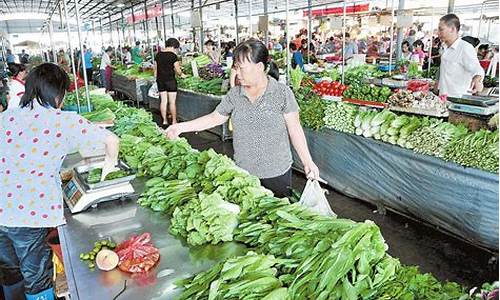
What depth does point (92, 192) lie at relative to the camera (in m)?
2.39

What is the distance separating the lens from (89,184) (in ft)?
7.96

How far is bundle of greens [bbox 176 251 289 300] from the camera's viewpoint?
1.40 metres

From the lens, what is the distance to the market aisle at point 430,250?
3.43m

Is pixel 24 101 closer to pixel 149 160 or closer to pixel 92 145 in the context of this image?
pixel 92 145

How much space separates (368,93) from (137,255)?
159 inches

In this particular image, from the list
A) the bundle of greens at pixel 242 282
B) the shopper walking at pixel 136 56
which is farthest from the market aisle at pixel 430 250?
the shopper walking at pixel 136 56

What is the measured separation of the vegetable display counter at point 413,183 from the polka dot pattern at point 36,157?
9.80 ft

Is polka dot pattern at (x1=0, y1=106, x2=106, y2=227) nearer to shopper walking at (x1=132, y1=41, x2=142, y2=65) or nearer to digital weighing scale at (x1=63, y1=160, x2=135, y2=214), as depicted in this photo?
digital weighing scale at (x1=63, y1=160, x2=135, y2=214)

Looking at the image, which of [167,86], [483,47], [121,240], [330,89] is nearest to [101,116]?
[121,240]

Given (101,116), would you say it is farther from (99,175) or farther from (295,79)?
(295,79)

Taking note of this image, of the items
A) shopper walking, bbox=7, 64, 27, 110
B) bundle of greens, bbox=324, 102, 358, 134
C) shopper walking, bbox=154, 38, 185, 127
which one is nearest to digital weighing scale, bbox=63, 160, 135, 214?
bundle of greens, bbox=324, 102, 358, 134

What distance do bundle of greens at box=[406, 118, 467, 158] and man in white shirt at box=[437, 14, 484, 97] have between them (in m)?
1.22

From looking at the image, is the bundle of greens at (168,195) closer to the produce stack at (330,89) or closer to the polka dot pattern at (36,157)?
the polka dot pattern at (36,157)

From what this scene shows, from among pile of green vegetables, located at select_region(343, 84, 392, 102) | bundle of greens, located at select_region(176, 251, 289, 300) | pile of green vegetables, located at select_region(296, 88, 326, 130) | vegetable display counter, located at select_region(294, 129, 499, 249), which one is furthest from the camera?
pile of green vegetables, located at select_region(296, 88, 326, 130)
